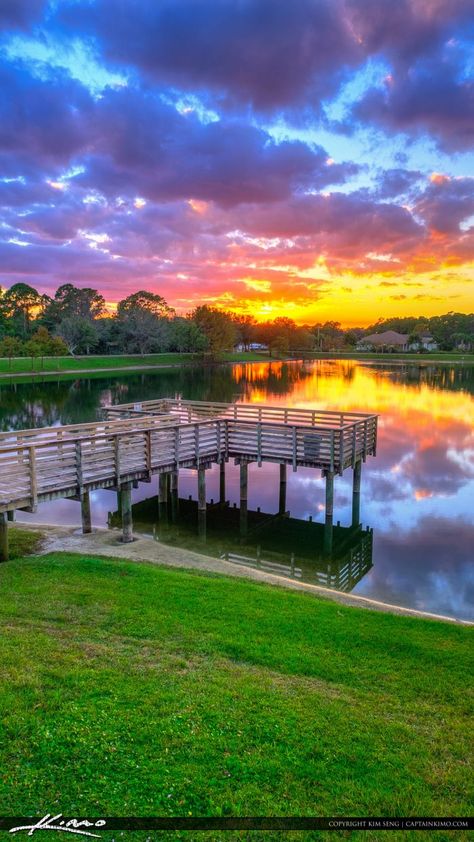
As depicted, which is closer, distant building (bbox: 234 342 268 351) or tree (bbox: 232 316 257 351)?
tree (bbox: 232 316 257 351)

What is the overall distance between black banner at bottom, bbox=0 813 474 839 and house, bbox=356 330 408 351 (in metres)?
166

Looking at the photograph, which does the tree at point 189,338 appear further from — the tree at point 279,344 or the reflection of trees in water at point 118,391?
the tree at point 279,344

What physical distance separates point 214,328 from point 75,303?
129 feet

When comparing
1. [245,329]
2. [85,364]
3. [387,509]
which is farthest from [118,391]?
[245,329]

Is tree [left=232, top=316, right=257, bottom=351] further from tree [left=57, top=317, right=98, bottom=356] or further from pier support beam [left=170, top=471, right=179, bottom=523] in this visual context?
→ pier support beam [left=170, top=471, right=179, bottom=523]

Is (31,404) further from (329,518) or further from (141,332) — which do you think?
(141,332)

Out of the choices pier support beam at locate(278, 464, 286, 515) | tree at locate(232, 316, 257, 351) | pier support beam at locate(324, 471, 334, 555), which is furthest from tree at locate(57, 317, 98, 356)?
pier support beam at locate(324, 471, 334, 555)

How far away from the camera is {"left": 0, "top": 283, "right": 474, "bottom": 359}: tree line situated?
9894cm

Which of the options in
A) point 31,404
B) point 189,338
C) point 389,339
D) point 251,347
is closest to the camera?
point 31,404

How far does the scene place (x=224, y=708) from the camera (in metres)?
6.23

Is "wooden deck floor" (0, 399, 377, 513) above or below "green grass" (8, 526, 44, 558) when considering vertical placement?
above

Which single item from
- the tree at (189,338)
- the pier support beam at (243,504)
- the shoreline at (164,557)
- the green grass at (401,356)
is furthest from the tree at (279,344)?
the shoreline at (164,557)

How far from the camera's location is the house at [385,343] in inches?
6496

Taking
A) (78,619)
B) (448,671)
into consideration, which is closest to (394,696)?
(448,671)
